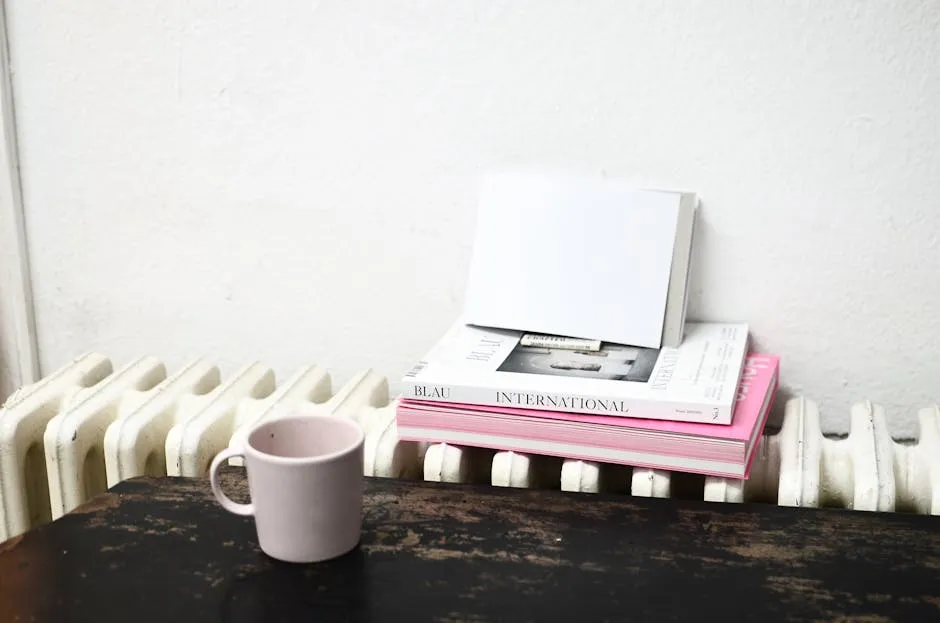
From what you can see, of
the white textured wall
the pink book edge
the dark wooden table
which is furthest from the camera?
the white textured wall

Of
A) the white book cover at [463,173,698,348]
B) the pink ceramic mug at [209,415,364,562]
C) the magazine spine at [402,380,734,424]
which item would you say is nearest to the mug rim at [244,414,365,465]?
the pink ceramic mug at [209,415,364,562]

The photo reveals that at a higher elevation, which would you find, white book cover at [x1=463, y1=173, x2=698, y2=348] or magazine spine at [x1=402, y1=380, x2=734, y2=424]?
white book cover at [x1=463, y1=173, x2=698, y2=348]

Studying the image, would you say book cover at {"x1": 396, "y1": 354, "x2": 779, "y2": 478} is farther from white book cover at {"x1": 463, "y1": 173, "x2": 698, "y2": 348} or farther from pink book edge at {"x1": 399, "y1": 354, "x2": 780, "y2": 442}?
white book cover at {"x1": 463, "y1": 173, "x2": 698, "y2": 348}

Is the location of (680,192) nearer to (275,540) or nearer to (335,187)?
(335,187)

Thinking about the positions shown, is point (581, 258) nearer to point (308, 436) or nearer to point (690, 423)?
point (690, 423)

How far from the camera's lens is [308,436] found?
682 millimetres

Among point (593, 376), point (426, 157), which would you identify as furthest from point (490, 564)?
point (426, 157)

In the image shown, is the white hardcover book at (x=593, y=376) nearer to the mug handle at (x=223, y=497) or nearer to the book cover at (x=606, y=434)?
the book cover at (x=606, y=434)

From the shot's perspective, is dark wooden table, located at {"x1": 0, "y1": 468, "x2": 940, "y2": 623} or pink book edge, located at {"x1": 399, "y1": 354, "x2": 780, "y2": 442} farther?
pink book edge, located at {"x1": 399, "y1": 354, "x2": 780, "y2": 442}

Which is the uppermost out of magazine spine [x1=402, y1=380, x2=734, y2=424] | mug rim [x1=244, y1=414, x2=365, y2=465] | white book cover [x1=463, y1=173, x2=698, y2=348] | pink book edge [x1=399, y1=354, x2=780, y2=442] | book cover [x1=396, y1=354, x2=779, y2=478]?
white book cover [x1=463, y1=173, x2=698, y2=348]

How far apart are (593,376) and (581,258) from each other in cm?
14

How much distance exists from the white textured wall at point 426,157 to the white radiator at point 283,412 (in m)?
0.08

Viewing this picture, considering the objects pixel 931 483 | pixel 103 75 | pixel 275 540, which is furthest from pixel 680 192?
pixel 103 75

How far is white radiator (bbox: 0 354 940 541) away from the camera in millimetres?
808
